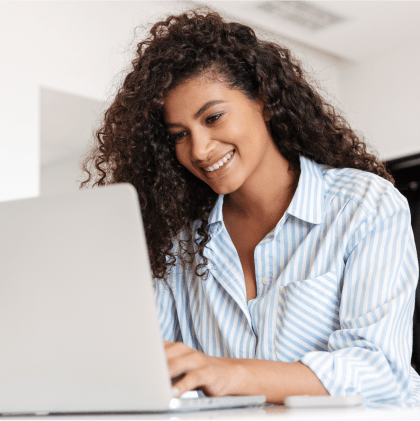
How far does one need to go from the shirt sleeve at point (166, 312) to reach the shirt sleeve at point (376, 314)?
509 mm

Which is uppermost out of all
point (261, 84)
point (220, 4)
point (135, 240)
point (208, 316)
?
point (220, 4)

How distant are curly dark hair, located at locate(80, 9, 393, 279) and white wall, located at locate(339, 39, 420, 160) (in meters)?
2.21

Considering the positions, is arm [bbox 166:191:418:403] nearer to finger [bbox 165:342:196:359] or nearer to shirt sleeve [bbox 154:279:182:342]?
finger [bbox 165:342:196:359]

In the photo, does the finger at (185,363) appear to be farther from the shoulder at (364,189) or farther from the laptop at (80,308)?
the shoulder at (364,189)

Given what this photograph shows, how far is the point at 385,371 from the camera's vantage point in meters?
0.93

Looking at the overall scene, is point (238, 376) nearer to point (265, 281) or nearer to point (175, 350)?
point (175, 350)

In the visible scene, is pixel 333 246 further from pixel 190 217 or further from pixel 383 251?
pixel 190 217

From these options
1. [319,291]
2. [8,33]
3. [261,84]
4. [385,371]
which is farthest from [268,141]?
[8,33]

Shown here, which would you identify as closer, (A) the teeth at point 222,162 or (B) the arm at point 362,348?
(B) the arm at point 362,348

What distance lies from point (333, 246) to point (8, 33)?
1.99 metres

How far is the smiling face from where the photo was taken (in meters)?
1.29

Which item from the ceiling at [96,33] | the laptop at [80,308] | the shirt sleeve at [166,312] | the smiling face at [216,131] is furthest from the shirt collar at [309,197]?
the ceiling at [96,33]

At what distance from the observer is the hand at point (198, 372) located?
70 centimetres

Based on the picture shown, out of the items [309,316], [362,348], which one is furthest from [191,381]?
[309,316]
